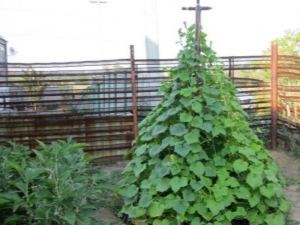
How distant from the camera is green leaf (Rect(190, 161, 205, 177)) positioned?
3.29m

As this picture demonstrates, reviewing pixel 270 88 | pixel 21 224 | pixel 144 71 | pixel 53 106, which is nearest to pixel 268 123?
pixel 270 88

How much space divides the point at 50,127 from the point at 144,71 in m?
1.76

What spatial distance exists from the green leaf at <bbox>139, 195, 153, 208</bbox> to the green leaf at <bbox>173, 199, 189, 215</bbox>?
0.23m

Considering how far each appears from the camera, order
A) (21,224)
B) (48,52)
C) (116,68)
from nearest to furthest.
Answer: (21,224) < (116,68) < (48,52)

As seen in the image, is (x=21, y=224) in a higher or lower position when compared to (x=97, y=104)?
lower

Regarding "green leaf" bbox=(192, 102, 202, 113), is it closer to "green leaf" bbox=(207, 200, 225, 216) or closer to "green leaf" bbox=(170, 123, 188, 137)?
"green leaf" bbox=(170, 123, 188, 137)

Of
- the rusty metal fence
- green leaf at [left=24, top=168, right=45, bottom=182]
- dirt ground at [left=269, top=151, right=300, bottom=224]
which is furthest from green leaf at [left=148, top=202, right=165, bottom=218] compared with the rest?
the rusty metal fence

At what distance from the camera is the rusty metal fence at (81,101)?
620 cm

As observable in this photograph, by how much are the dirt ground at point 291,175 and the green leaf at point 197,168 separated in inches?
38.4

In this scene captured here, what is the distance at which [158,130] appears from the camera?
3.49m

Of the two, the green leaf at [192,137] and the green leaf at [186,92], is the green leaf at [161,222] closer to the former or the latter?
the green leaf at [192,137]

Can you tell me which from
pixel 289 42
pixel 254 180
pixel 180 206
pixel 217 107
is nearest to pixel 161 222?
pixel 180 206

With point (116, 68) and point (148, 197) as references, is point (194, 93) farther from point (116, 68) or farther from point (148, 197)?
point (116, 68)

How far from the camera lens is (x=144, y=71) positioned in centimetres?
646
